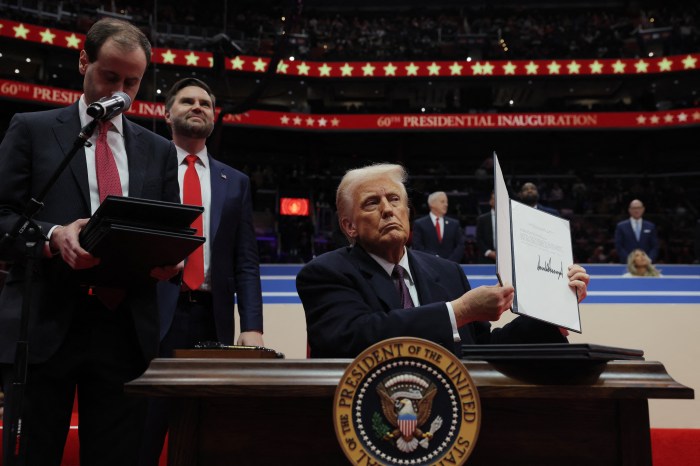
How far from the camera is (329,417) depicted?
110 cm

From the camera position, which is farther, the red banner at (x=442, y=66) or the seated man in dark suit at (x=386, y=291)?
the red banner at (x=442, y=66)

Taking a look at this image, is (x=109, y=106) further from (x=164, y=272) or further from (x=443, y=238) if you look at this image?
(x=443, y=238)

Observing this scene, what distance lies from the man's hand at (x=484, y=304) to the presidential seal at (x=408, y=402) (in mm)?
327

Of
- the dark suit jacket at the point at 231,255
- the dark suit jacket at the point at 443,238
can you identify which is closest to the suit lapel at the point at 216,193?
the dark suit jacket at the point at 231,255

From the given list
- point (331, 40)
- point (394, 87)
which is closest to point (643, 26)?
point (394, 87)

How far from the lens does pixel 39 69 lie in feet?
55.4

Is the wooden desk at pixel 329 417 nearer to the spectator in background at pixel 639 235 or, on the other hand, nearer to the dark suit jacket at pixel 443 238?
the dark suit jacket at pixel 443 238

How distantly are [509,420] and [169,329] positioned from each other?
1187 millimetres

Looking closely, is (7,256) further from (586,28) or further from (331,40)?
(586,28)

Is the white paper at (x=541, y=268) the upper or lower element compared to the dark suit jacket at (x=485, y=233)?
lower

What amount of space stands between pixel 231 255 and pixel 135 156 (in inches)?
25.1

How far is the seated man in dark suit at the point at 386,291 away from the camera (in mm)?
1370

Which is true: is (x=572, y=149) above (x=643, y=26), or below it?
below

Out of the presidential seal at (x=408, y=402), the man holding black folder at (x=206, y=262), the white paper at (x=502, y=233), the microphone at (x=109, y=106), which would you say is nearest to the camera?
the presidential seal at (x=408, y=402)
